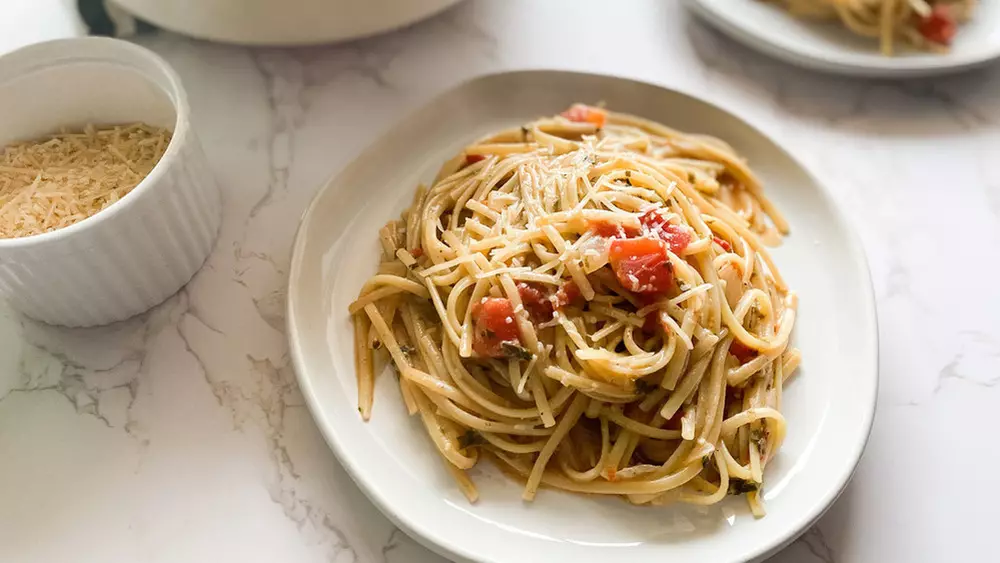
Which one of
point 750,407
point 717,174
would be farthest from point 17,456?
point 717,174

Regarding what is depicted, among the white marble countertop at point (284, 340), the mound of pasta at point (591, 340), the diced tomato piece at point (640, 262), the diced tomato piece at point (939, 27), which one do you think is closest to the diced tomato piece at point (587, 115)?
the mound of pasta at point (591, 340)

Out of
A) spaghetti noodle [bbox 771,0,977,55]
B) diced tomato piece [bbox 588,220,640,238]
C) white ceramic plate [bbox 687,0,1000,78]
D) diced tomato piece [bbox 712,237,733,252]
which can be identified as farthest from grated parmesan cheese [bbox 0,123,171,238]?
spaghetti noodle [bbox 771,0,977,55]

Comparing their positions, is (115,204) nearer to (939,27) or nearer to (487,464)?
(487,464)

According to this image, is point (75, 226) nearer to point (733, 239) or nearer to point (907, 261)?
point (733, 239)

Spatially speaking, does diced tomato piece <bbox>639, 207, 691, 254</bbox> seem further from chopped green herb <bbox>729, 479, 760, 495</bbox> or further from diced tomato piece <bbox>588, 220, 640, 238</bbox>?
chopped green herb <bbox>729, 479, 760, 495</bbox>

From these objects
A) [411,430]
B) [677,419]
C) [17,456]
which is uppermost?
[677,419]

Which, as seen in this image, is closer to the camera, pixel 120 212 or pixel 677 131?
pixel 120 212
